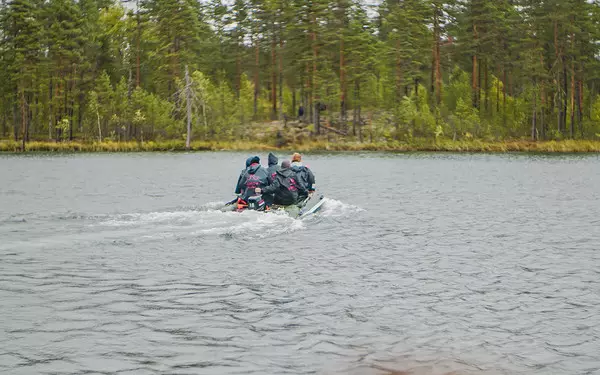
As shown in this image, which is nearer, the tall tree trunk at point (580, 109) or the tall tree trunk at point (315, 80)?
the tall tree trunk at point (580, 109)

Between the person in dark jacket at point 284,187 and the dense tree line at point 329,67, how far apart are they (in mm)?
53206

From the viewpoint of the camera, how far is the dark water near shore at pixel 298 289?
812 cm

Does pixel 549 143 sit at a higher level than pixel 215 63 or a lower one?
lower

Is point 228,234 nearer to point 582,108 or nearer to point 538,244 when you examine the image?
point 538,244

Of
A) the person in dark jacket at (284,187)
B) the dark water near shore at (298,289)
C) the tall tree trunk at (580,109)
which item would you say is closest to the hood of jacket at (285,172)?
the person in dark jacket at (284,187)

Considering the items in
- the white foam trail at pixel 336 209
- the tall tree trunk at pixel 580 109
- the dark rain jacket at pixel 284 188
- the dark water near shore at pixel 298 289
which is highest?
the tall tree trunk at pixel 580 109

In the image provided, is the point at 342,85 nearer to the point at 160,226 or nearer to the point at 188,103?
the point at 188,103

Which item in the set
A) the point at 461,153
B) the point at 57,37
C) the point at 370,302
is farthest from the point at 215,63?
the point at 370,302

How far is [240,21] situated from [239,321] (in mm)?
84188

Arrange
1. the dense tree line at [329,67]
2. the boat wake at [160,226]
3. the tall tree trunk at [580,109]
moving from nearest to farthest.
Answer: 1. the boat wake at [160,226]
2. the tall tree trunk at [580,109]
3. the dense tree line at [329,67]

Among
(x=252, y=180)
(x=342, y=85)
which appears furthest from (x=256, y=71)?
Result: (x=252, y=180)

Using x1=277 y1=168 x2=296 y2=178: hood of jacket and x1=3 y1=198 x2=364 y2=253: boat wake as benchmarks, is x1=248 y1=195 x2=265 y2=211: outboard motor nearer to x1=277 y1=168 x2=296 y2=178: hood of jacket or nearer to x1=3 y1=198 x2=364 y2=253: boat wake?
x1=3 y1=198 x2=364 y2=253: boat wake

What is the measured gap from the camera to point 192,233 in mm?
16891

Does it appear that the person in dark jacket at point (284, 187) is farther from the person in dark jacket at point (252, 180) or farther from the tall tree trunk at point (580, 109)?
the tall tree trunk at point (580, 109)
